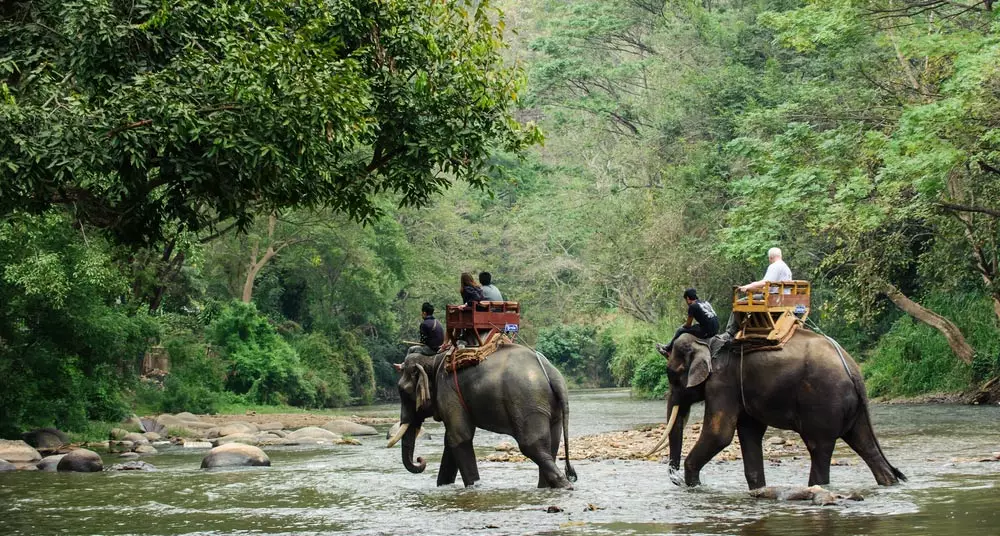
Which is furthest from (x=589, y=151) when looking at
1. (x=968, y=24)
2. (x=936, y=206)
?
(x=936, y=206)

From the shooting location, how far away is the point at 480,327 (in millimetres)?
14859

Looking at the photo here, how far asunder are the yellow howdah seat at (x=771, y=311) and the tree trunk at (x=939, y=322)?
56.5ft

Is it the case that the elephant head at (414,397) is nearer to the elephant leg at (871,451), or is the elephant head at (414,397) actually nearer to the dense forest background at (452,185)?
the dense forest background at (452,185)

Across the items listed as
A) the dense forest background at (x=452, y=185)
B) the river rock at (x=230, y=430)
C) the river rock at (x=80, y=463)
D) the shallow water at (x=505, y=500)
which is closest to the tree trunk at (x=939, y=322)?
the dense forest background at (x=452, y=185)

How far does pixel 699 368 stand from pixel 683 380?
0.58 metres

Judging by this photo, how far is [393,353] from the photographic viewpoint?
53.6 meters

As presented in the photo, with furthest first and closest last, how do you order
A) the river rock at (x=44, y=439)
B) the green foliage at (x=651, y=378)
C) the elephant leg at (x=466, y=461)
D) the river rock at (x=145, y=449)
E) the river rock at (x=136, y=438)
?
the green foliage at (x=651, y=378), the river rock at (x=136, y=438), the river rock at (x=145, y=449), the river rock at (x=44, y=439), the elephant leg at (x=466, y=461)

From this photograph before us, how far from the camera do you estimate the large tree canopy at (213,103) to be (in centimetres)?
1164

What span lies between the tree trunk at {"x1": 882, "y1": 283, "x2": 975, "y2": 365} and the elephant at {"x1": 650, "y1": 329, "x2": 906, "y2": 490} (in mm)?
17197

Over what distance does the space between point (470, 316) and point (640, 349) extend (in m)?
29.8

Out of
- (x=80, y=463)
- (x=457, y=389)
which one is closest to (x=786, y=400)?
(x=457, y=389)

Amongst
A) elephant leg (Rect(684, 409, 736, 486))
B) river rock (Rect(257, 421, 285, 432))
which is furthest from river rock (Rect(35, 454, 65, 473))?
elephant leg (Rect(684, 409, 736, 486))

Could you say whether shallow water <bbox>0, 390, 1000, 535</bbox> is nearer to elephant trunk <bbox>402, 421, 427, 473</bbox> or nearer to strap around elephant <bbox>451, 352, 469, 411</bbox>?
elephant trunk <bbox>402, 421, 427, 473</bbox>

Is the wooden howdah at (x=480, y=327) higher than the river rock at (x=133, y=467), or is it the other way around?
the wooden howdah at (x=480, y=327)
